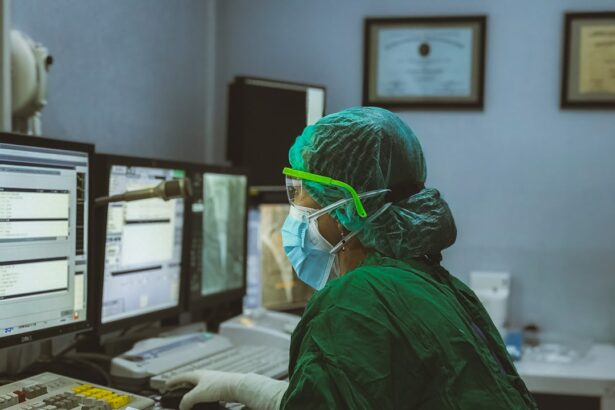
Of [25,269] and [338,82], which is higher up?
[338,82]

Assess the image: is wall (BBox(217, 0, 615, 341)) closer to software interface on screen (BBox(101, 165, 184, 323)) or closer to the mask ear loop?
software interface on screen (BBox(101, 165, 184, 323))

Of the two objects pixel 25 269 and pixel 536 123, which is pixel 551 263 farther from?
pixel 25 269

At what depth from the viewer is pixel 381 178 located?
49.8 inches

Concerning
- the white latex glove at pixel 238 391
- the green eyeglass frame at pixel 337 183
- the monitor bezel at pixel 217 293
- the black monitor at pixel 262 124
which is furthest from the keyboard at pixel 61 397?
the black monitor at pixel 262 124

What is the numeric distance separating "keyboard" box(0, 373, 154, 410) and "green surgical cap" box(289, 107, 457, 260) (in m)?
0.51

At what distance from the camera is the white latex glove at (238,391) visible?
1.37 m

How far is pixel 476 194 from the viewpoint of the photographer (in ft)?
9.73

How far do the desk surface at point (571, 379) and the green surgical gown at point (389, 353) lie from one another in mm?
1376

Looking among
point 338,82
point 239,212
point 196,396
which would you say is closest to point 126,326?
point 196,396

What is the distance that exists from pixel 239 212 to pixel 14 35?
2.77ft

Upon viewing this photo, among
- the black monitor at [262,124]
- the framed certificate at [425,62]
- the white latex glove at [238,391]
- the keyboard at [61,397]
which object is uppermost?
the framed certificate at [425,62]

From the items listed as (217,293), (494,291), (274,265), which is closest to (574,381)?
(494,291)

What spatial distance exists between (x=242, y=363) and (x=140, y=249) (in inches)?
15.0

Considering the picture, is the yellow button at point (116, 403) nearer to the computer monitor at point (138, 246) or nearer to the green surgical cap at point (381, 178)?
the computer monitor at point (138, 246)
